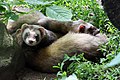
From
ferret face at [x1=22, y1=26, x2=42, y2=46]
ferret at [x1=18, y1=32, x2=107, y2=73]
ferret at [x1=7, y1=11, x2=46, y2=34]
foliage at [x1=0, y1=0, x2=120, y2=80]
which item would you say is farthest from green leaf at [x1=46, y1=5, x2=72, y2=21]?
ferret at [x1=7, y1=11, x2=46, y2=34]

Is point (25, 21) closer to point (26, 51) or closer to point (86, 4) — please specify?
point (26, 51)

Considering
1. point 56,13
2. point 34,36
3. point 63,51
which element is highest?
point 56,13

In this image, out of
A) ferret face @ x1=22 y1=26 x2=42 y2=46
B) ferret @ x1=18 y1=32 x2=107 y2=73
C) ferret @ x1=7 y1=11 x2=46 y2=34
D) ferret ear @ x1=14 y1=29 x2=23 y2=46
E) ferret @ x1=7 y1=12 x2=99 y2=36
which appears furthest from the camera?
ferret @ x1=7 y1=11 x2=46 y2=34

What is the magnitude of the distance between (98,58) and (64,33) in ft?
1.90

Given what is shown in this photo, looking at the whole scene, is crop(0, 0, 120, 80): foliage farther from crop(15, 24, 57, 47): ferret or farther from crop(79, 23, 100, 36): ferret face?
crop(15, 24, 57, 47): ferret

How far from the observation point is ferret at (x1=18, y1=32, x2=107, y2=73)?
231cm

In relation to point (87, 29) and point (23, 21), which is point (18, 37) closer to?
point (23, 21)

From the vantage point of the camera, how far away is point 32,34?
2.47 meters

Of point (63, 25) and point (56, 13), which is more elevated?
point (56, 13)

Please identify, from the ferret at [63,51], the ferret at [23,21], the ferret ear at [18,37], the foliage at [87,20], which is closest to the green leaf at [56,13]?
the foliage at [87,20]

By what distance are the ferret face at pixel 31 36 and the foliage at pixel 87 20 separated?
1.02 ft

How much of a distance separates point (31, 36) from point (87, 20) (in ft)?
2.50

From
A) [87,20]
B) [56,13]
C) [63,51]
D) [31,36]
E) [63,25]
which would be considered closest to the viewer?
[56,13]

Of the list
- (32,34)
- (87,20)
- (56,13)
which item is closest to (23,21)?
(32,34)
